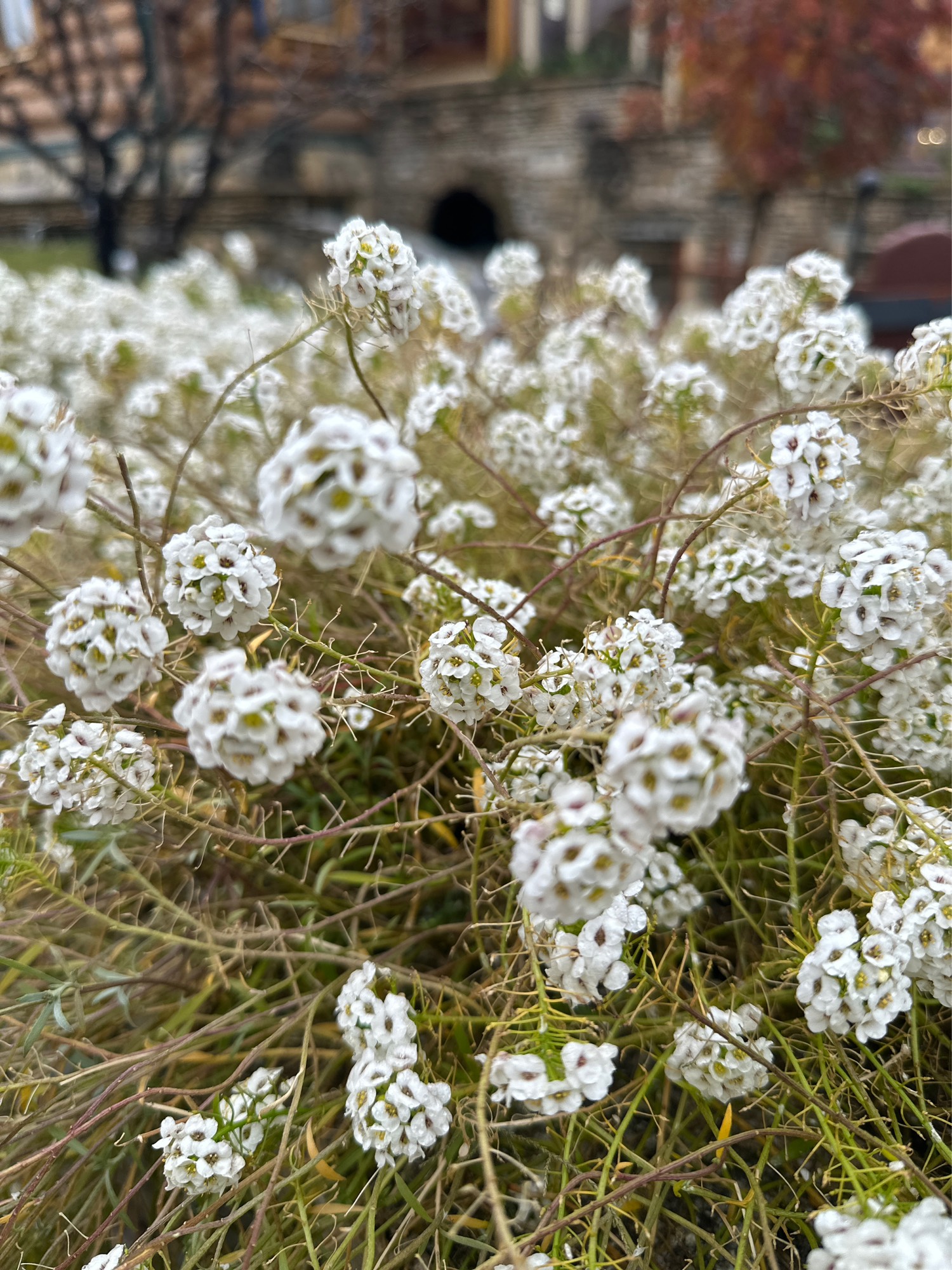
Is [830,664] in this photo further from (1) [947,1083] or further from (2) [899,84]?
(2) [899,84]

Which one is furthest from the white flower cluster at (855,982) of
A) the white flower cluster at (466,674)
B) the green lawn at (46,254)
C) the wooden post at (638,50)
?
the wooden post at (638,50)

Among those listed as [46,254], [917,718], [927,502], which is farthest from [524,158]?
[917,718]

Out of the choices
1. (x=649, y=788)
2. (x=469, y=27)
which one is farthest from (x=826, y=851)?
(x=469, y=27)

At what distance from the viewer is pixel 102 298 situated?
281 cm

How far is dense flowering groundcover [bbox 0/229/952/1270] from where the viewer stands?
2.03ft

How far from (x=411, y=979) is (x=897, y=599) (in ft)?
2.07

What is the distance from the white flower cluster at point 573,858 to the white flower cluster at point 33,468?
39 cm

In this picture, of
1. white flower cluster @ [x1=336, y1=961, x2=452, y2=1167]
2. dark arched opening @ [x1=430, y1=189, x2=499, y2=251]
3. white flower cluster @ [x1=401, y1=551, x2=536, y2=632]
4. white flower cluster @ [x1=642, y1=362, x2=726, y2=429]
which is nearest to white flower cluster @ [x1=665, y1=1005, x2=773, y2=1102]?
white flower cluster @ [x1=336, y1=961, x2=452, y2=1167]

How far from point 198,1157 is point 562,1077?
368mm

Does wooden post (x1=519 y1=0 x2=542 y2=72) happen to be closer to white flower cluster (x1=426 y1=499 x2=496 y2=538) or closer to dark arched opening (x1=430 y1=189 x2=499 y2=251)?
dark arched opening (x1=430 y1=189 x2=499 y2=251)

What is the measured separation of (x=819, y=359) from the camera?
1.12 metres

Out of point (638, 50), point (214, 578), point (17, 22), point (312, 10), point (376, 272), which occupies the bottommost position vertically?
point (214, 578)

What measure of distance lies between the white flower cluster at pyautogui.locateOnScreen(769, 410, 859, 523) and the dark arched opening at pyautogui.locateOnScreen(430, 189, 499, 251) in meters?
11.1

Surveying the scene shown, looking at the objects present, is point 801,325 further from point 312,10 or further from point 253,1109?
point 312,10
